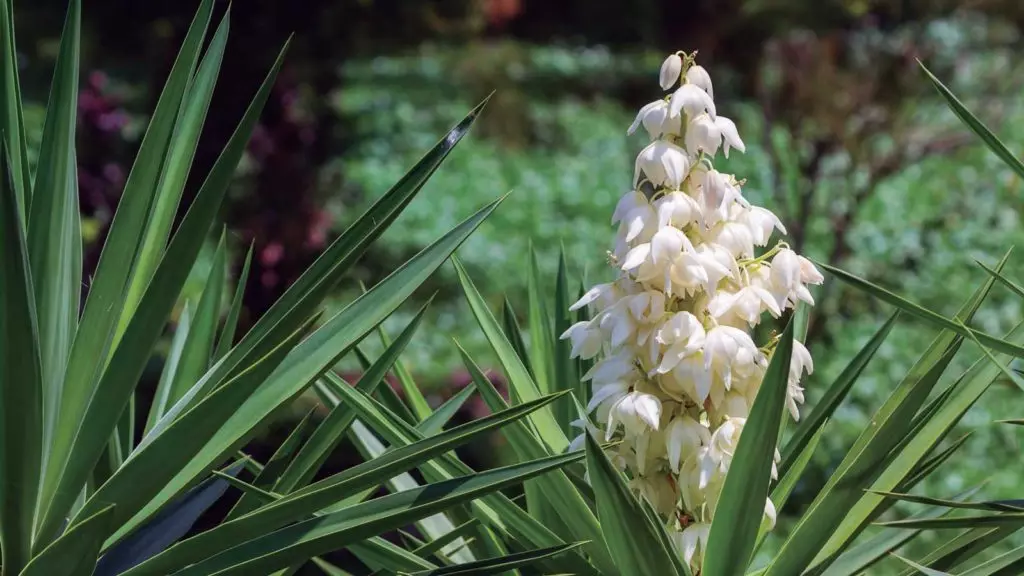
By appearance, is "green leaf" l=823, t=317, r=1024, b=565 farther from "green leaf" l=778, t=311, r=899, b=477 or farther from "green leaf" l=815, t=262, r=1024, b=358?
"green leaf" l=778, t=311, r=899, b=477

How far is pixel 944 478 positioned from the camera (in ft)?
17.5

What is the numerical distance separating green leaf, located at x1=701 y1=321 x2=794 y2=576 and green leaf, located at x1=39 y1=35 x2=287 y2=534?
0.62m

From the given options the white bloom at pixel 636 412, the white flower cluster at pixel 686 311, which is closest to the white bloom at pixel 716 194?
the white flower cluster at pixel 686 311

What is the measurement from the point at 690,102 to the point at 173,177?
75 cm

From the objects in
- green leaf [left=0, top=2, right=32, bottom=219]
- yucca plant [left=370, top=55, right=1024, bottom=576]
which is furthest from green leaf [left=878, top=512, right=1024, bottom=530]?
green leaf [left=0, top=2, right=32, bottom=219]

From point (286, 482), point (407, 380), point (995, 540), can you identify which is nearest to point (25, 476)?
point (286, 482)

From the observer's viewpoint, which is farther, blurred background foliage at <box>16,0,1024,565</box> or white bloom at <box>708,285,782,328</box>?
blurred background foliage at <box>16,0,1024,565</box>

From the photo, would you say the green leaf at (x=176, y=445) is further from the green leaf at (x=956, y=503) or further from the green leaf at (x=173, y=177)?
the green leaf at (x=956, y=503)

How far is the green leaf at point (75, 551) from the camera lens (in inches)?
48.9

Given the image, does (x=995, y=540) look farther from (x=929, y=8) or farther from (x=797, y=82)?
(x=929, y=8)

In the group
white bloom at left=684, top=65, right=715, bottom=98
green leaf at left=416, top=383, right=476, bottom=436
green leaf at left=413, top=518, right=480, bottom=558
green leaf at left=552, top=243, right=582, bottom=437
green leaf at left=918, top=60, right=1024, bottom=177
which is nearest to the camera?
green leaf at left=918, top=60, right=1024, bottom=177

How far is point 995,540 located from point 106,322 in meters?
1.20

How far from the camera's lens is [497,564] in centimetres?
140

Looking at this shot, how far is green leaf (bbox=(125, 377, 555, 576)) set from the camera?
53.2 inches
